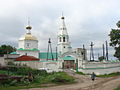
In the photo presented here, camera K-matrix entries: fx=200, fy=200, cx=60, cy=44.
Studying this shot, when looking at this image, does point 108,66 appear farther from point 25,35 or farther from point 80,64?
point 25,35

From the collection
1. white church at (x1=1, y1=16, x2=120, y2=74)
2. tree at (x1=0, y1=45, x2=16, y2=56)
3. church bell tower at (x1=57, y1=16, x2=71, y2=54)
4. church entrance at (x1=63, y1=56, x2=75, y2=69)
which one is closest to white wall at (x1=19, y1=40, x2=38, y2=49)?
white church at (x1=1, y1=16, x2=120, y2=74)

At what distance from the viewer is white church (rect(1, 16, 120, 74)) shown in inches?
1519

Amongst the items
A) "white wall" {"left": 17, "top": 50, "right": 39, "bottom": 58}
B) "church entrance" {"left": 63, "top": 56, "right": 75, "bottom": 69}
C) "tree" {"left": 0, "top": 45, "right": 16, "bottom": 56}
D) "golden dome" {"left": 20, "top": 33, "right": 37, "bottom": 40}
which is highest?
"golden dome" {"left": 20, "top": 33, "right": 37, "bottom": 40}

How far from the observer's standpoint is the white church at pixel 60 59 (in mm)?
38588

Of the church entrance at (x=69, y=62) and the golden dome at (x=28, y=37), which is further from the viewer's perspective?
the golden dome at (x=28, y=37)

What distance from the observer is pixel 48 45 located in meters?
50.1

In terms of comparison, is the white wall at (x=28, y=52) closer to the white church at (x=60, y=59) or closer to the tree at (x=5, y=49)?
the white church at (x=60, y=59)

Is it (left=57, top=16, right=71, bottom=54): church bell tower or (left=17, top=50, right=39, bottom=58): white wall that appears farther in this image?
(left=57, top=16, right=71, bottom=54): church bell tower

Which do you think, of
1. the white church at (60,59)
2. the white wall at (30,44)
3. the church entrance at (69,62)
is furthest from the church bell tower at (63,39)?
the church entrance at (69,62)

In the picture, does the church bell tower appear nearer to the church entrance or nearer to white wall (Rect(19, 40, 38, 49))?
white wall (Rect(19, 40, 38, 49))

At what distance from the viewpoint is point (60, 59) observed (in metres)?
40.3

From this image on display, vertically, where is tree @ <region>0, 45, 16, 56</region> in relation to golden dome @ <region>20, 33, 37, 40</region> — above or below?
below

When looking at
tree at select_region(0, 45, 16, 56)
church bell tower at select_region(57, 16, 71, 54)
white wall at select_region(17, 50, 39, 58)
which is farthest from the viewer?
tree at select_region(0, 45, 16, 56)

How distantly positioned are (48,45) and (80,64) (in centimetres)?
1368
